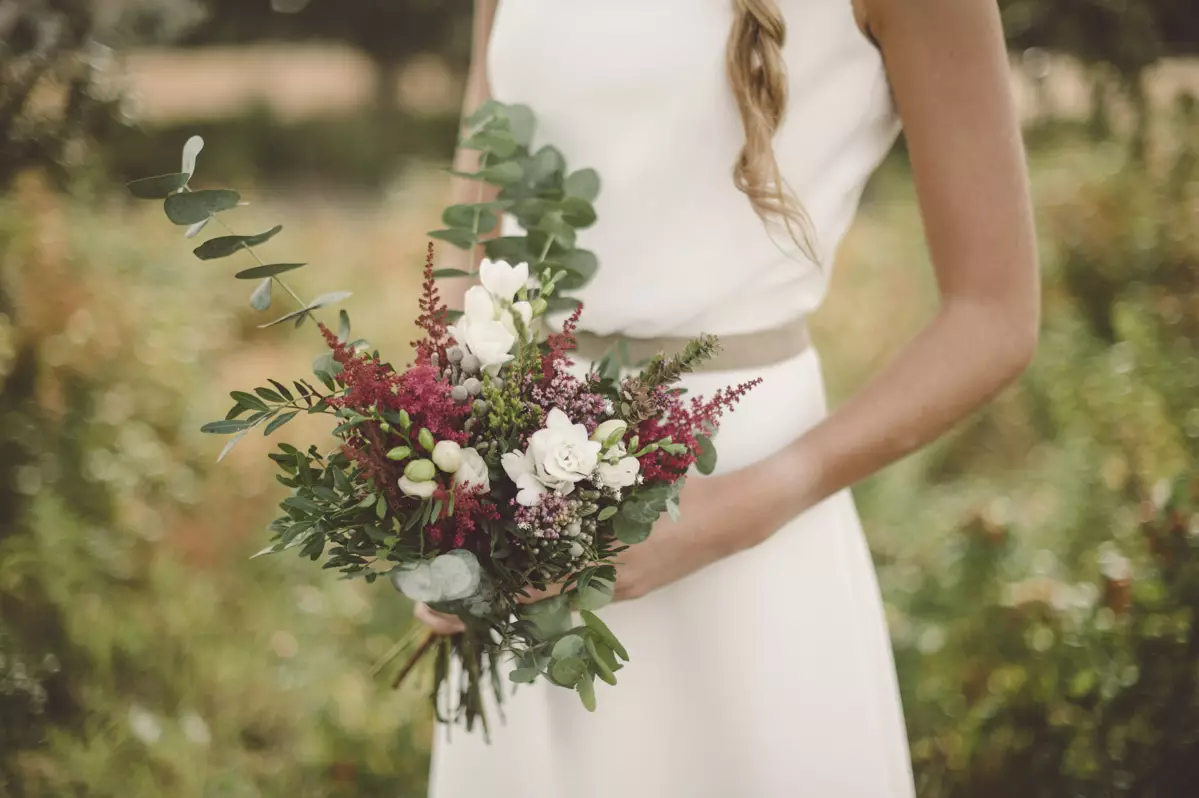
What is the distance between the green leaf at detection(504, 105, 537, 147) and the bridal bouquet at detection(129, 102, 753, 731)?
1.33ft

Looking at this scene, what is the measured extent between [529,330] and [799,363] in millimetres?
488

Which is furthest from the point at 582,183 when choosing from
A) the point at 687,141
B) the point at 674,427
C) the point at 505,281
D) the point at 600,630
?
the point at 600,630

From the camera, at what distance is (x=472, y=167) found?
1.49m

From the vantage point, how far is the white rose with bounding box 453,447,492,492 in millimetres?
836

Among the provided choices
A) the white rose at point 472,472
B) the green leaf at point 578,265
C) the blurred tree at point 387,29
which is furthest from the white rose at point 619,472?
the blurred tree at point 387,29

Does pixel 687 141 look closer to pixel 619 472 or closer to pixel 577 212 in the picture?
pixel 577 212

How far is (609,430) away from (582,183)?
49 cm

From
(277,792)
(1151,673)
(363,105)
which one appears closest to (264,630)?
(277,792)

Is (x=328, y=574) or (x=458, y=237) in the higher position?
(x=458, y=237)

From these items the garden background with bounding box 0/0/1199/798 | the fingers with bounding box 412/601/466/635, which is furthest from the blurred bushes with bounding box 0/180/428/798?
the fingers with bounding box 412/601/466/635

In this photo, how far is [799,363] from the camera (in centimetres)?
128

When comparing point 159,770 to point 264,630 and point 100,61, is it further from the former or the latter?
point 100,61

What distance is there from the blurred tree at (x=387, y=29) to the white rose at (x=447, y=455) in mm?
5895

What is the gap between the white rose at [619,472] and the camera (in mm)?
828
